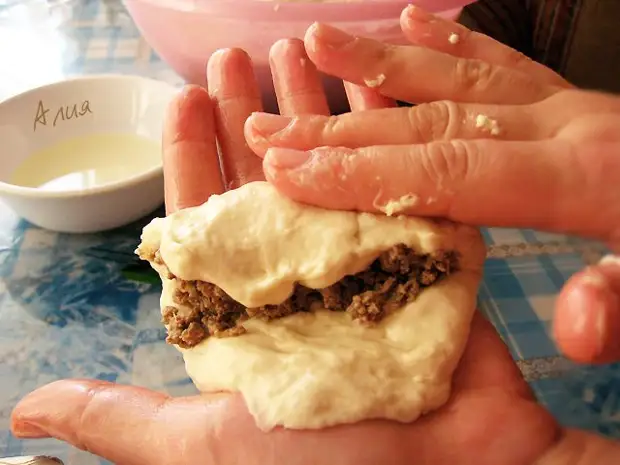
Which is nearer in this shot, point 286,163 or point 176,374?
point 286,163

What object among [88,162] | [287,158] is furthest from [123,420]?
[88,162]

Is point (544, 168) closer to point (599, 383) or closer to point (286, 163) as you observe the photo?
point (286, 163)

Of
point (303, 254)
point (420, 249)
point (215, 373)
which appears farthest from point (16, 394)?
point (420, 249)

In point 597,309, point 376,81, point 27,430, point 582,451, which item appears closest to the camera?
point 597,309

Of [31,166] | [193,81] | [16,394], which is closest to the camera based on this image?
[16,394]

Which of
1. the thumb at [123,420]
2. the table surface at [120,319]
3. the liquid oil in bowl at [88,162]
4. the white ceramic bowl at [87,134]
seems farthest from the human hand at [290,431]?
the liquid oil in bowl at [88,162]

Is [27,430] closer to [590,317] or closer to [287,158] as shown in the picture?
[287,158]
